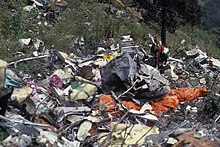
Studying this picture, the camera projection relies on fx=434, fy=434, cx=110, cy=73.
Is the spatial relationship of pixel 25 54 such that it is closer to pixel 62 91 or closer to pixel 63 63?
pixel 63 63

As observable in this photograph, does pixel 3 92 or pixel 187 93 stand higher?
pixel 3 92

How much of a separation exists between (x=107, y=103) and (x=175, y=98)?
1021 millimetres

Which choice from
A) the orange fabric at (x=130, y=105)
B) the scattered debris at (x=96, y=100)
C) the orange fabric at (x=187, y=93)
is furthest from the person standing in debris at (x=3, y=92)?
the orange fabric at (x=187, y=93)

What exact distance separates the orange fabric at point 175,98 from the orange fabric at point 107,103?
58 cm

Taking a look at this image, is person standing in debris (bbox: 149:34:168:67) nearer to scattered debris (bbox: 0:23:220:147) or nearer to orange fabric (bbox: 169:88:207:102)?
scattered debris (bbox: 0:23:220:147)

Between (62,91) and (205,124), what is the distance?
76.3 inches

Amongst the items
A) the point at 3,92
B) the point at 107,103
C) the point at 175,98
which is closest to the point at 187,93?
the point at 175,98

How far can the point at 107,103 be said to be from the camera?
556cm

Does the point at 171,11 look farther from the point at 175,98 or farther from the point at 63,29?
the point at 175,98

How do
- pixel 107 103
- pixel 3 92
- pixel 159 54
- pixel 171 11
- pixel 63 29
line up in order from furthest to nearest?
pixel 171 11 < pixel 63 29 < pixel 159 54 < pixel 107 103 < pixel 3 92

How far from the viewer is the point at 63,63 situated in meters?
7.02

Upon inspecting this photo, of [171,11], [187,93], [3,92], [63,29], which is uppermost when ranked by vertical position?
[3,92]

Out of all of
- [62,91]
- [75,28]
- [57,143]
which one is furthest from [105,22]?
[57,143]

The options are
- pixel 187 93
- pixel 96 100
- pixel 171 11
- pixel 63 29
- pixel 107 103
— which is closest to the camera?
pixel 107 103
